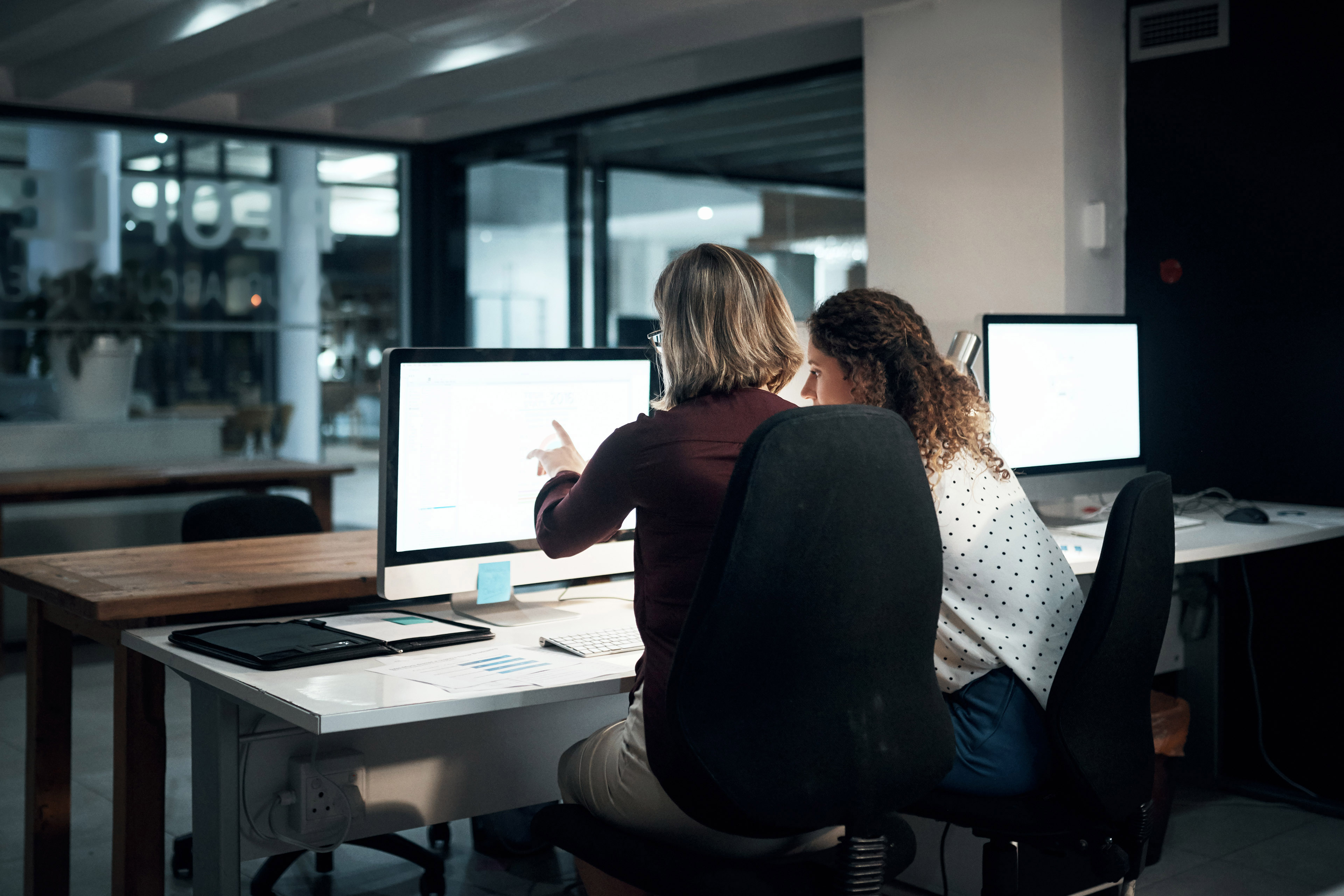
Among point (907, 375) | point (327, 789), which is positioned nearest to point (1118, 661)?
point (907, 375)

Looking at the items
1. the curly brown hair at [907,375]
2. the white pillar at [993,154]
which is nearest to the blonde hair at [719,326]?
the curly brown hair at [907,375]

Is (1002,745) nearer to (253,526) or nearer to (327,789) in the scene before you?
(327,789)

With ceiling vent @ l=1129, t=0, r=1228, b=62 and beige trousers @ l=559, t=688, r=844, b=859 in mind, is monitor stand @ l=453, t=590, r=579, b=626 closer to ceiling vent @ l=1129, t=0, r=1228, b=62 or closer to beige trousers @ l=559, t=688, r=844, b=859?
beige trousers @ l=559, t=688, r=844, b=859

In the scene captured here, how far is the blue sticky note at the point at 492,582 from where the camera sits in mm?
2164

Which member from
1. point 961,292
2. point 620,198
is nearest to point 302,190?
point 620,198

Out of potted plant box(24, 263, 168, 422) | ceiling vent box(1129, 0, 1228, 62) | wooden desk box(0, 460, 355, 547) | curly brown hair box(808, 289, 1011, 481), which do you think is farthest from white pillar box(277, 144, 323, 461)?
curly brown hair box(808, 289, 1011, 481)

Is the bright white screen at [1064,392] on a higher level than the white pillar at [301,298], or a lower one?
Answer: lower

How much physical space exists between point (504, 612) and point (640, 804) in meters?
0.75

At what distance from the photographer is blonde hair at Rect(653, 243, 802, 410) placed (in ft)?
5.73

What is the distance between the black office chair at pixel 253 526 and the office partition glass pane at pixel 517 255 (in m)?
3.22

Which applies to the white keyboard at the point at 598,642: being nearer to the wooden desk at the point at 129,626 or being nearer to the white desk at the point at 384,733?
the white desk at the point at 384,733

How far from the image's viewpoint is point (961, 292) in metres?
4.04

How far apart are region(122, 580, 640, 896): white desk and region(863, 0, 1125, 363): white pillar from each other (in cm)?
194

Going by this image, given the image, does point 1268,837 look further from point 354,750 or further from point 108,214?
point 108,214
